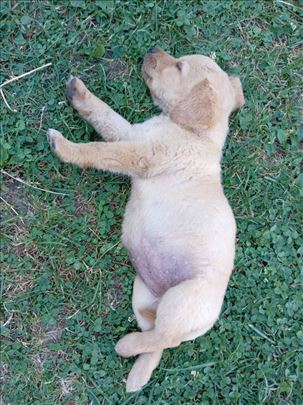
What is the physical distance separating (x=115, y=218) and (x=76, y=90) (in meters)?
1.02

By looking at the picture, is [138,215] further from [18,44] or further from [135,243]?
[18,44]

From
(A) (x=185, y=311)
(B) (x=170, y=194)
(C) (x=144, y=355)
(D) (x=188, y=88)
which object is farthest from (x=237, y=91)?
(C) (x=144, y=355)

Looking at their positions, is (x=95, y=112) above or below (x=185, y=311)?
above

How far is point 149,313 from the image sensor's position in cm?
439

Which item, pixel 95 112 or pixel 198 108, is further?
pixel 95 112

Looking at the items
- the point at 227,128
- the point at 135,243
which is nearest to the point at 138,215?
the point at 135,243

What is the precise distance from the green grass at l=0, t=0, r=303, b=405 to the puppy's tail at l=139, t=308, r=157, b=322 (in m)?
0.25

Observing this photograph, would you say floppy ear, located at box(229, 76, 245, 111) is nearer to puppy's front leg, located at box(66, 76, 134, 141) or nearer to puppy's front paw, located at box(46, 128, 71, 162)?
puppy's front leg, located at box(66, 76, 134, 141)

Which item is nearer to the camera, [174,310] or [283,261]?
[174,310]

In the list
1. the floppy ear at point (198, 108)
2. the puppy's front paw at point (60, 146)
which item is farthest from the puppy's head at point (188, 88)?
the puppy's front paw at point (60, 146)

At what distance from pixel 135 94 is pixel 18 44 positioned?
965 mm

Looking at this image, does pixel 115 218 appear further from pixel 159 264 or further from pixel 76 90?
pixel 76 90

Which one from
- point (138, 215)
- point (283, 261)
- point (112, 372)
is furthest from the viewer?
point (283, 261)

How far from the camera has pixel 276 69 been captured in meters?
5.11
